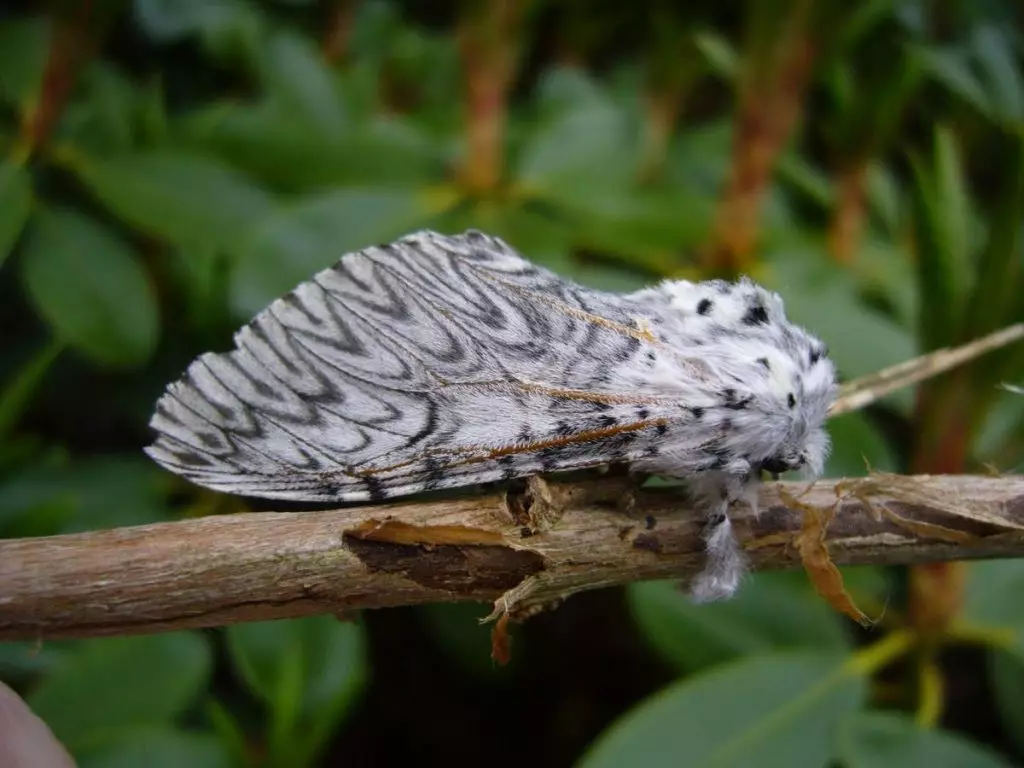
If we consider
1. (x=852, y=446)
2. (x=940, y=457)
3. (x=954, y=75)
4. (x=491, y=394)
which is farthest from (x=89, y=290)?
(x=954, y=75)

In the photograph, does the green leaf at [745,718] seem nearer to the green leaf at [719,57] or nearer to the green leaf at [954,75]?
the green leaf at [719,57]

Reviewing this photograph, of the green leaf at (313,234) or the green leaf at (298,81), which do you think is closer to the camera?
the green leaf at (313,234)

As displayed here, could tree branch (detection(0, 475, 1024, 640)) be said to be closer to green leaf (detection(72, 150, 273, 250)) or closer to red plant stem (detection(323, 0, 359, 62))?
green leaf (detection(72, 150, 273, 250))

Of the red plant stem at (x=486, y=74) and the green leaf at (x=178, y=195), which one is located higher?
the red plant stem at (x=486, y=74)

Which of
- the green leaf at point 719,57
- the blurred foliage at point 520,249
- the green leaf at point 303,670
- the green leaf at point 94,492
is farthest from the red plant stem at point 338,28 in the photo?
the green leaf at point 303,670

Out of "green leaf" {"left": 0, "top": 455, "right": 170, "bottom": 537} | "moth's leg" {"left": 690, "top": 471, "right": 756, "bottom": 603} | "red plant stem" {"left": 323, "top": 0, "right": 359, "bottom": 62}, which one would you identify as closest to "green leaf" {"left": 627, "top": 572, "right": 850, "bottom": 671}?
"moth's leg" {"left": 690, "top": 471, "right": 756, "bottom": 603}
